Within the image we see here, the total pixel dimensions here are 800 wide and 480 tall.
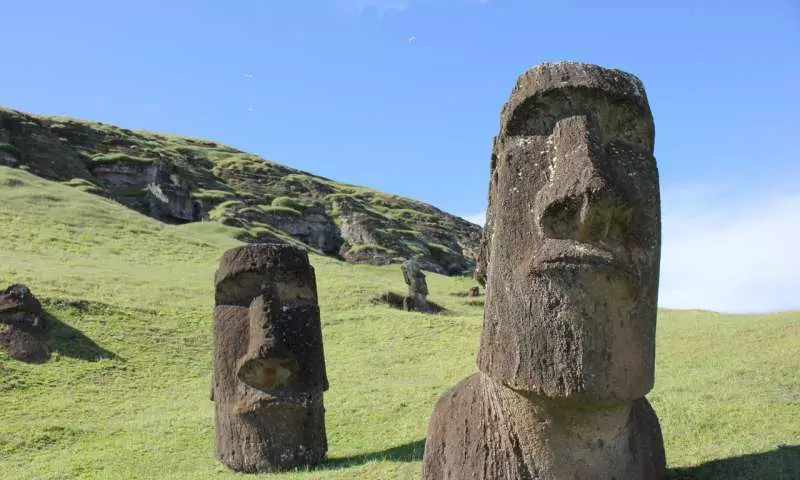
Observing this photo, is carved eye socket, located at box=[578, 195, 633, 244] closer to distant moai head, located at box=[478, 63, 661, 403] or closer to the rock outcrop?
distant moai head, located at box=[478, 63, 661, 403]

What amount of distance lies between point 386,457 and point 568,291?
20.9 feet

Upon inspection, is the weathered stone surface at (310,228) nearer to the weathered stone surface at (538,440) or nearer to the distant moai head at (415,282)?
the distant moai head at (415,282)

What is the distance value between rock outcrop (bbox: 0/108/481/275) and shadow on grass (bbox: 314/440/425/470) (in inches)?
1415

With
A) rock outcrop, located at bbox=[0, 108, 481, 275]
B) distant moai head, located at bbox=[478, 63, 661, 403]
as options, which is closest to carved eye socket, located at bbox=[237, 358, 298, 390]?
distant moai head, located at bbox=[478, 63, 661, 403]

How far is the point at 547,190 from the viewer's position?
444 cm

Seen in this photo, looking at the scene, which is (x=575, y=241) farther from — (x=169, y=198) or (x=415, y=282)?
(x=169, y=198)

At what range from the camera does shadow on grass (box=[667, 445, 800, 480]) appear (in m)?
5.84

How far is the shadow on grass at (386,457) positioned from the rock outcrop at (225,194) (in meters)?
35.9

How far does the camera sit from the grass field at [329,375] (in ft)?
27.3

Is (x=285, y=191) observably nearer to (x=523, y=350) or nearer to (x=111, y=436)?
(x=111, y=436)

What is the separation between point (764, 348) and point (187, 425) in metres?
10.6

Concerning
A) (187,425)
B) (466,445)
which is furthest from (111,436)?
(466,445)

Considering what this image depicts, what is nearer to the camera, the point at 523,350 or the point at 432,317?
the point at 523,350

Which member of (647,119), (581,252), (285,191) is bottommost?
(581,252)
